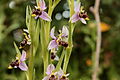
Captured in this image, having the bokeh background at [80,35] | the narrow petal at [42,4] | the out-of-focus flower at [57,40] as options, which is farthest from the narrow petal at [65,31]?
the bokeh background at [80,35]

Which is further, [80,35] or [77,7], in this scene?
[80,35]

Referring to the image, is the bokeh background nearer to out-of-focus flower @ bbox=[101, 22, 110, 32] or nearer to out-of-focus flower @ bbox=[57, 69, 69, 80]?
out-of-focus flower @ bbox=[101, 22, 110, 32]

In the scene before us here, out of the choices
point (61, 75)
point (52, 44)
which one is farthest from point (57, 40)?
point (61, 75)

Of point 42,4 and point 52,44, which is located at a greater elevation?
point 42,4

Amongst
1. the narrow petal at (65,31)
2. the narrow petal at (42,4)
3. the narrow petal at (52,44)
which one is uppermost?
the narrow petal at (42,4)

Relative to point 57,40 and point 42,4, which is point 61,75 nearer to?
point 57,40

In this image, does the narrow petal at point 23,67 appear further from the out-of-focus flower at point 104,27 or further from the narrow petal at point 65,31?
the out-of-focus flower at point 104,27

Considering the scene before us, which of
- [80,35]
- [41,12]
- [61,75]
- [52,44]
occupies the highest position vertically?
[41,12]

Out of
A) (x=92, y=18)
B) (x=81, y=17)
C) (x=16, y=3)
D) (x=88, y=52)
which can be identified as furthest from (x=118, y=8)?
(x=81, y=17)
